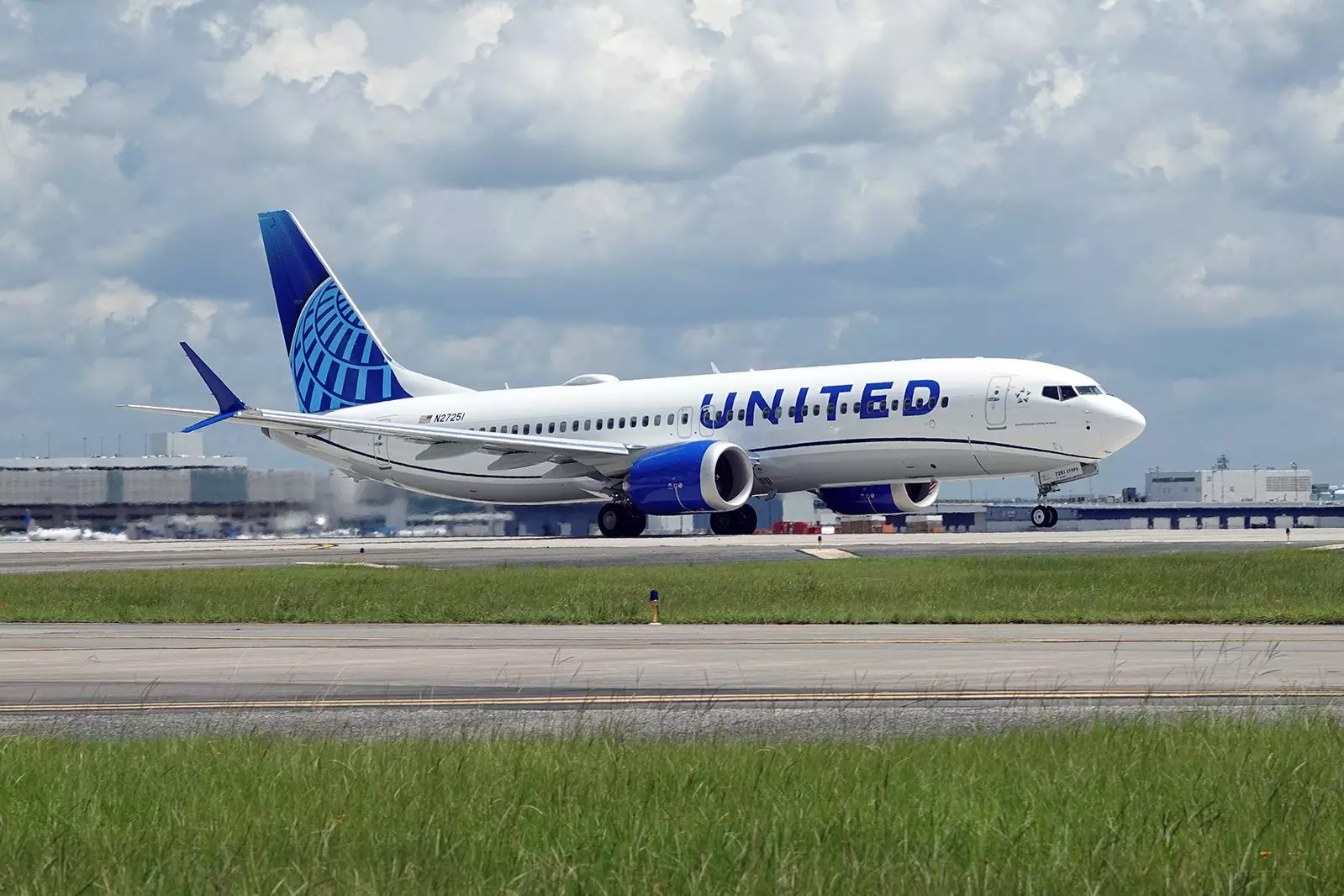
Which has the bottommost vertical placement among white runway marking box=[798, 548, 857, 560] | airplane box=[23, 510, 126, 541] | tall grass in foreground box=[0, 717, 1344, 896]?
tall grass in foreground box=[0, 717, 1344, 896]

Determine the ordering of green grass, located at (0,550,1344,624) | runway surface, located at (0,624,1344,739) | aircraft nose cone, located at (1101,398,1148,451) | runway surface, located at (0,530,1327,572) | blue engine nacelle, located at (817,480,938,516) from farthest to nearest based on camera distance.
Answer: blue engine nacelle, located at (817,480,938,516), aircraft nose cone, located at (1101,398,1148,451), runway surface, located at (0,530,1327,572), green grass, located at (0,550,1344,624), runway surface, located at (0,624,1344,739)

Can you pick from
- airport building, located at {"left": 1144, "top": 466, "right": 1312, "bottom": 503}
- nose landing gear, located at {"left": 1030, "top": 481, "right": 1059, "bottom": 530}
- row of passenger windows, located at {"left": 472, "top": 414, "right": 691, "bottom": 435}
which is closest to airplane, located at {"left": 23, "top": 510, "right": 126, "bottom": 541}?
row of passenger windows, located at {"left": 472, "top": 414, "right": 691, "bottom": 435}

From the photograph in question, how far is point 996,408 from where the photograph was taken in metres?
49.9

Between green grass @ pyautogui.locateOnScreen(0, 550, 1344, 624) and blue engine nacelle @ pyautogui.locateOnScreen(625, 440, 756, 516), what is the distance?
1421cm

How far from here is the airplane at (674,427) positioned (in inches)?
1981

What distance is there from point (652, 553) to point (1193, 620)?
65.0 feet

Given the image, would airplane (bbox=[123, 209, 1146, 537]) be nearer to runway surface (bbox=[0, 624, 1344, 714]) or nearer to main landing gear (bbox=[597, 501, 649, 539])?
main landing gear (bbox=[597, 501, 649, 539])

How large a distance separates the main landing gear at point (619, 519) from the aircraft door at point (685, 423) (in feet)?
10.9

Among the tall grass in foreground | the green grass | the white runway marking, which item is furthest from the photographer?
the white runway marking

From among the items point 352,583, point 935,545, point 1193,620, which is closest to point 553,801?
point 1193,620

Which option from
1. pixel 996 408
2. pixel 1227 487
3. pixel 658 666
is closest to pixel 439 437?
pixel 996 408

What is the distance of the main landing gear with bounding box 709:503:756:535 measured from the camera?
5800 centimetres

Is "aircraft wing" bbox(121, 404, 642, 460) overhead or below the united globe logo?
below

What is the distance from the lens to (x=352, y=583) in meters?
35.0
